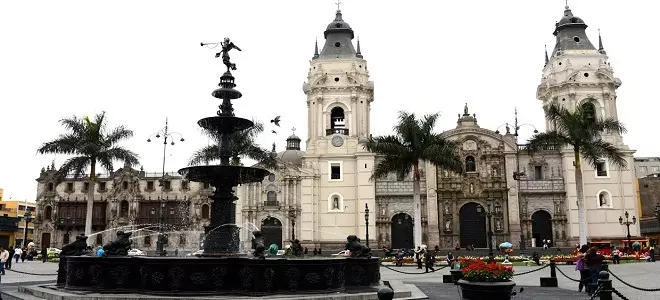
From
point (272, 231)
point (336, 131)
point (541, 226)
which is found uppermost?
point (336, 131)

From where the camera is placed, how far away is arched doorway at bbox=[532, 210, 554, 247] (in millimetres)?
53656

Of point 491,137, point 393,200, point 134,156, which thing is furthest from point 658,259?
point 134,156

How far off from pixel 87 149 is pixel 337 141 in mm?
23701

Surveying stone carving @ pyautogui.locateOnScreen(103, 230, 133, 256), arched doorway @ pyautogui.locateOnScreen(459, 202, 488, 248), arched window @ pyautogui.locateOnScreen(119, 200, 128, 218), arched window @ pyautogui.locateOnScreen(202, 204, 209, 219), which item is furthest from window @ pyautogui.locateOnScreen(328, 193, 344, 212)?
stone carving @ pyautogui.locateOnScreen(103, 230, 133, 256)

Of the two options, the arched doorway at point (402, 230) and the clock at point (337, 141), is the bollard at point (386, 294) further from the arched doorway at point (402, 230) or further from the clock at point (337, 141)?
the clock at point (337, 141)

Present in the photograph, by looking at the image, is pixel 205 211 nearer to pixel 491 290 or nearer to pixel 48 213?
pixel 48 213

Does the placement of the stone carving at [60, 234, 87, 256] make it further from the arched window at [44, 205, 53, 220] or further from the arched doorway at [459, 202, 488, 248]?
the arched window at [44, 205, 53, 220]

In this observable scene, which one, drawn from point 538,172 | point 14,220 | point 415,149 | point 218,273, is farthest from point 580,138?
point 14,220

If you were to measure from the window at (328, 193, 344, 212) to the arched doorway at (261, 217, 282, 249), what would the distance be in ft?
16.8

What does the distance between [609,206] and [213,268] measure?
4911 centimetres

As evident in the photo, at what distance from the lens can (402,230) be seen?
5478 cm

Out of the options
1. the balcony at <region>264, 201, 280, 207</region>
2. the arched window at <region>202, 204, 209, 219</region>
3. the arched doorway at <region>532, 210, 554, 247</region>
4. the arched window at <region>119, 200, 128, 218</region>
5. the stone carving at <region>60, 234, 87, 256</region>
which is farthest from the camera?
the arched window at <region>119, 200, 128, 218</region>

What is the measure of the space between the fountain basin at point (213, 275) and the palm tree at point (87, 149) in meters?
27.7

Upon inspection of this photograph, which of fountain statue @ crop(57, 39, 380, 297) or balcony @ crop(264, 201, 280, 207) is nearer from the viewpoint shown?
fountain statue @ crop(57, 39, 380, 297)
